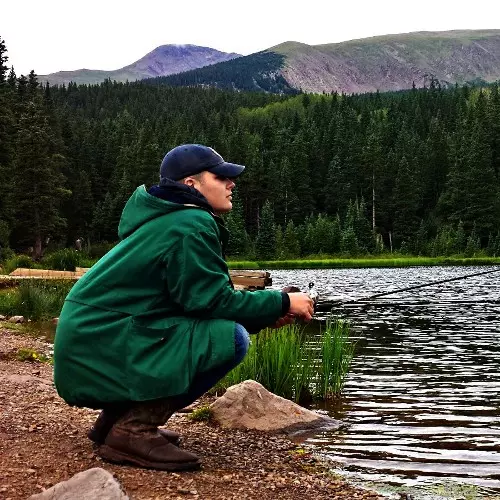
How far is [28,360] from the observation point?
10094 millimetres

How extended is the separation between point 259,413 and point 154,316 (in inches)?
115

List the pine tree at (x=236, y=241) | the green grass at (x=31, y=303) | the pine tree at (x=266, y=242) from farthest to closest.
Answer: the pine tree at (x=236, y=241), the pine tree at (x=266, y=242), the green grass at (x=31, y=303)

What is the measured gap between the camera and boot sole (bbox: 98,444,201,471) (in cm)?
463

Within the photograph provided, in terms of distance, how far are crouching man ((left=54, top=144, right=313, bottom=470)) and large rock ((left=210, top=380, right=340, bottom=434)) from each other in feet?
7.19

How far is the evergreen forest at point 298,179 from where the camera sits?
5506 centimetres

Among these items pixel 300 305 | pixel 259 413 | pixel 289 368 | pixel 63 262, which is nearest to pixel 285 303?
pixel 300 305

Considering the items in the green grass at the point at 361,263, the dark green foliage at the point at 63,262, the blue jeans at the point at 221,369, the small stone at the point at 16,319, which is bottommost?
the green grass at the point at 361,263

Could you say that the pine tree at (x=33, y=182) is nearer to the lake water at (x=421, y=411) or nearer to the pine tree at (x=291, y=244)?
the pine tree at (x=291, y=244)

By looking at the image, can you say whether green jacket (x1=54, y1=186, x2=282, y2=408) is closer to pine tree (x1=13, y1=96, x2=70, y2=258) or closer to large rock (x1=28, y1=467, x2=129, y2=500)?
large rock (x1=28, y1=467, x2=129, y2=500)

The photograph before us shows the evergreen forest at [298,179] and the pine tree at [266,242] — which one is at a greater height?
the evergreen forest at [298,179]

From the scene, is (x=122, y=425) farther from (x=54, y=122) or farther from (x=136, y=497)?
(x=54, y=122)

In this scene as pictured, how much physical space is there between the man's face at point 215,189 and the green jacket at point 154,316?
0.34 meters

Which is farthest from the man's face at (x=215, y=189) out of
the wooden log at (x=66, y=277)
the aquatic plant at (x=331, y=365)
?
the wooden log at (x=66, y=277)

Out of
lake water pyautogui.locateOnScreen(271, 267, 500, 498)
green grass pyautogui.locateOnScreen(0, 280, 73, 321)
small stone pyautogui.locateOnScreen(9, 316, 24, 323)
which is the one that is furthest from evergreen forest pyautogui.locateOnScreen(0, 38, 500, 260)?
lake water pyautogui.locateOnScreen(271, 267, 500, 498)
